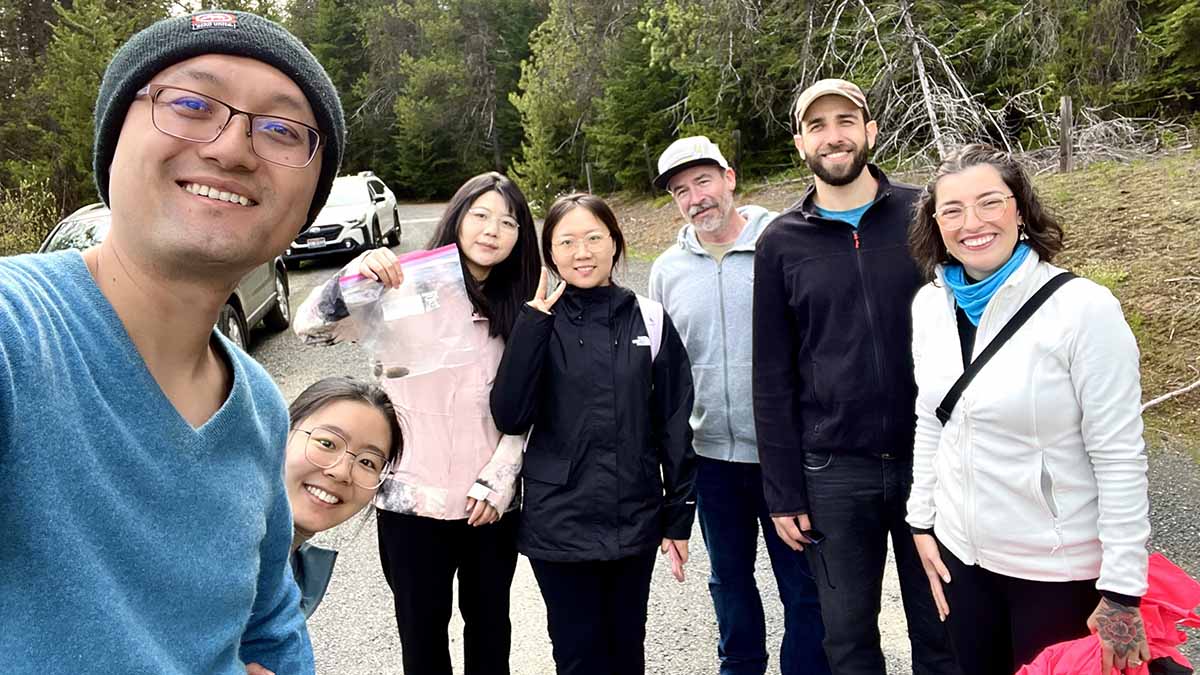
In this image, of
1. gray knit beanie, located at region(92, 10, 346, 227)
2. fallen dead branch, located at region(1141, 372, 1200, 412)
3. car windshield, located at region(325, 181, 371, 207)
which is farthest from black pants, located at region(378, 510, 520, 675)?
car windshield, located at region(325, 181, 371, 207)

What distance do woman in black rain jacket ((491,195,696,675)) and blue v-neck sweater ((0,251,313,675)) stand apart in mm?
1430

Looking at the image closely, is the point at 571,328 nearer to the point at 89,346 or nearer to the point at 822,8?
the point at 89,346

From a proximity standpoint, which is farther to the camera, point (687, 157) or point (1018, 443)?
point (687, 157)

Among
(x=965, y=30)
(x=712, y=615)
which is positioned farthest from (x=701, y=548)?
(x=965, y=30)

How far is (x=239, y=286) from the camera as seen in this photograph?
743 centimetres

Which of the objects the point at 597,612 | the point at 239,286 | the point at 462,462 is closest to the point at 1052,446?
the point at 597,612

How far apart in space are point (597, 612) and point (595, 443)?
591 mm

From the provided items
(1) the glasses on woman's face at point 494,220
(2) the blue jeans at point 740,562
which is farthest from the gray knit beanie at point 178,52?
(2) the blue jeans at point 740,562

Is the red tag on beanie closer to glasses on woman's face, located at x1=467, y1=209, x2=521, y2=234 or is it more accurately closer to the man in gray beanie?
the man in gray beanie

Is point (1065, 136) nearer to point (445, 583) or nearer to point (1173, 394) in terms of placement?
point (1173, 394)

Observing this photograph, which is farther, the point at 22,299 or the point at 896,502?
the point at 896,502

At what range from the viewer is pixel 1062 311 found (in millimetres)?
2004

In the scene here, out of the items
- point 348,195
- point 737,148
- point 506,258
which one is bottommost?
point 506,258

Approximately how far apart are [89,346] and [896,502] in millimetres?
2360
